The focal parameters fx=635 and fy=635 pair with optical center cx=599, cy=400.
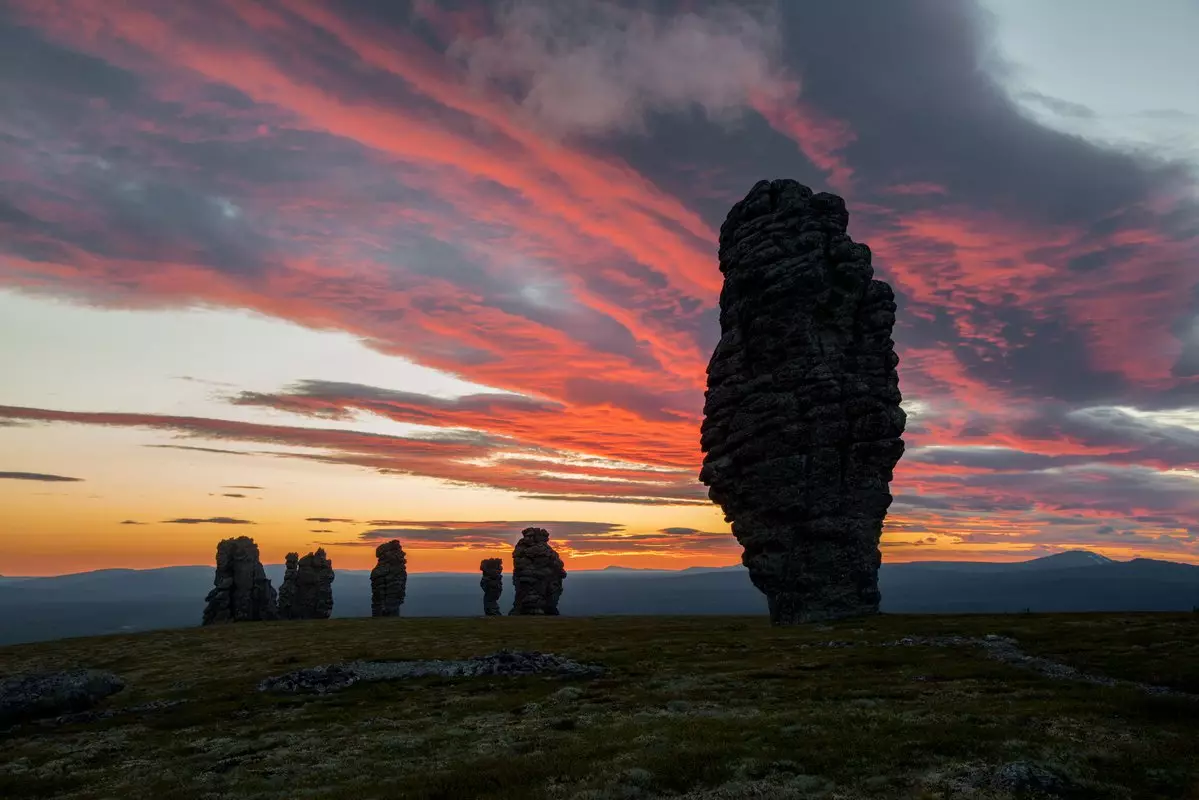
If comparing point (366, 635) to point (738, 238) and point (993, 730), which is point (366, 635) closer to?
point (738, 238)

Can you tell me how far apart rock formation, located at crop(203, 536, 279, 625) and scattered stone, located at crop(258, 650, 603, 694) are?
9464cm

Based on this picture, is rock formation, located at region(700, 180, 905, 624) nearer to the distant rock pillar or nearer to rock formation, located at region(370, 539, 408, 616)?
rock formation, located at region(370, 539, 408, 616)

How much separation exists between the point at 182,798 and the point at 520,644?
157 ft

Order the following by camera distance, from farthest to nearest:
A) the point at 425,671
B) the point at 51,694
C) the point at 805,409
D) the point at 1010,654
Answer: the point at 805,409
the point at 425,671
the point at 51,694
the point at 1010,654

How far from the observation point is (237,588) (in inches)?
5241

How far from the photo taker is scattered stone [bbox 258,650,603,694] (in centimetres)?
4825

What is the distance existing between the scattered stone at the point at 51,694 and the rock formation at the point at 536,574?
292ft

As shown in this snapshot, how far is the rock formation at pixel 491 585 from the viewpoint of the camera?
148 metres

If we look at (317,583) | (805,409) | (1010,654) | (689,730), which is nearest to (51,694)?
(689,730)

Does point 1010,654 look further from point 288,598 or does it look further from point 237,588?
point 288,598

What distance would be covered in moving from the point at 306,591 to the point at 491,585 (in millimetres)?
41485

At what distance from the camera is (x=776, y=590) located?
76.1 metres

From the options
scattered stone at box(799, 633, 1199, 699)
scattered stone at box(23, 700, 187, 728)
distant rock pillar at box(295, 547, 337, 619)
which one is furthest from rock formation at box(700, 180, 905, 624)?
distant rock pillar at box(295, 547, 337, 619)

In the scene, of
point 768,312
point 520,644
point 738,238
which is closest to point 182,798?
point 520,644
